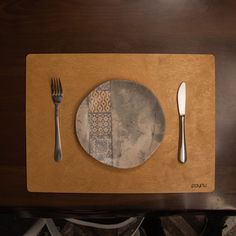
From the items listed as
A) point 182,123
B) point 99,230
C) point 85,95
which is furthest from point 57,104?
point 99,230

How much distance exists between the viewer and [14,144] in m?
0.55

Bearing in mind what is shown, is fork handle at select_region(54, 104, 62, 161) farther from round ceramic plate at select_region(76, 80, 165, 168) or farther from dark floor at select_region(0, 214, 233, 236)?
dark floor at select_region(0, 214, 233, 236)

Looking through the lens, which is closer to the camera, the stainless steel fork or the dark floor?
the stainless steel fork

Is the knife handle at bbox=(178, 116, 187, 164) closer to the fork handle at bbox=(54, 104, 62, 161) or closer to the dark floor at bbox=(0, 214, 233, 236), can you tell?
the fork handle at bbox=(54, 104, 62, 161)

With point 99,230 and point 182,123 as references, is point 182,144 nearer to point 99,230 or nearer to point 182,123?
point 182,123

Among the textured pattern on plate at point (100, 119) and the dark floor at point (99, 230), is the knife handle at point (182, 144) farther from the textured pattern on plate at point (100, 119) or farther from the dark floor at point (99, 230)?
the dark floor at point (99, 230)

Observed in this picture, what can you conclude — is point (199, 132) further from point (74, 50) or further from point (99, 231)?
point (99, 231)

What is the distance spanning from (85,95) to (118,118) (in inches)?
3.2

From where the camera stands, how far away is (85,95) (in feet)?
1.81

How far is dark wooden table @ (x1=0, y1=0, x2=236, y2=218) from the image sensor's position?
55 centimetres

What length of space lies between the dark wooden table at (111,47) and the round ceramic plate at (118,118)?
86mm

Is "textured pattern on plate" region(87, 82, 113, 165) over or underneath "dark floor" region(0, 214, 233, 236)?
over

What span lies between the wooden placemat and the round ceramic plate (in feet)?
0.06

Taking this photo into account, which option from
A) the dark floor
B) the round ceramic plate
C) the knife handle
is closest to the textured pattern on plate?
the round ceramic plate
